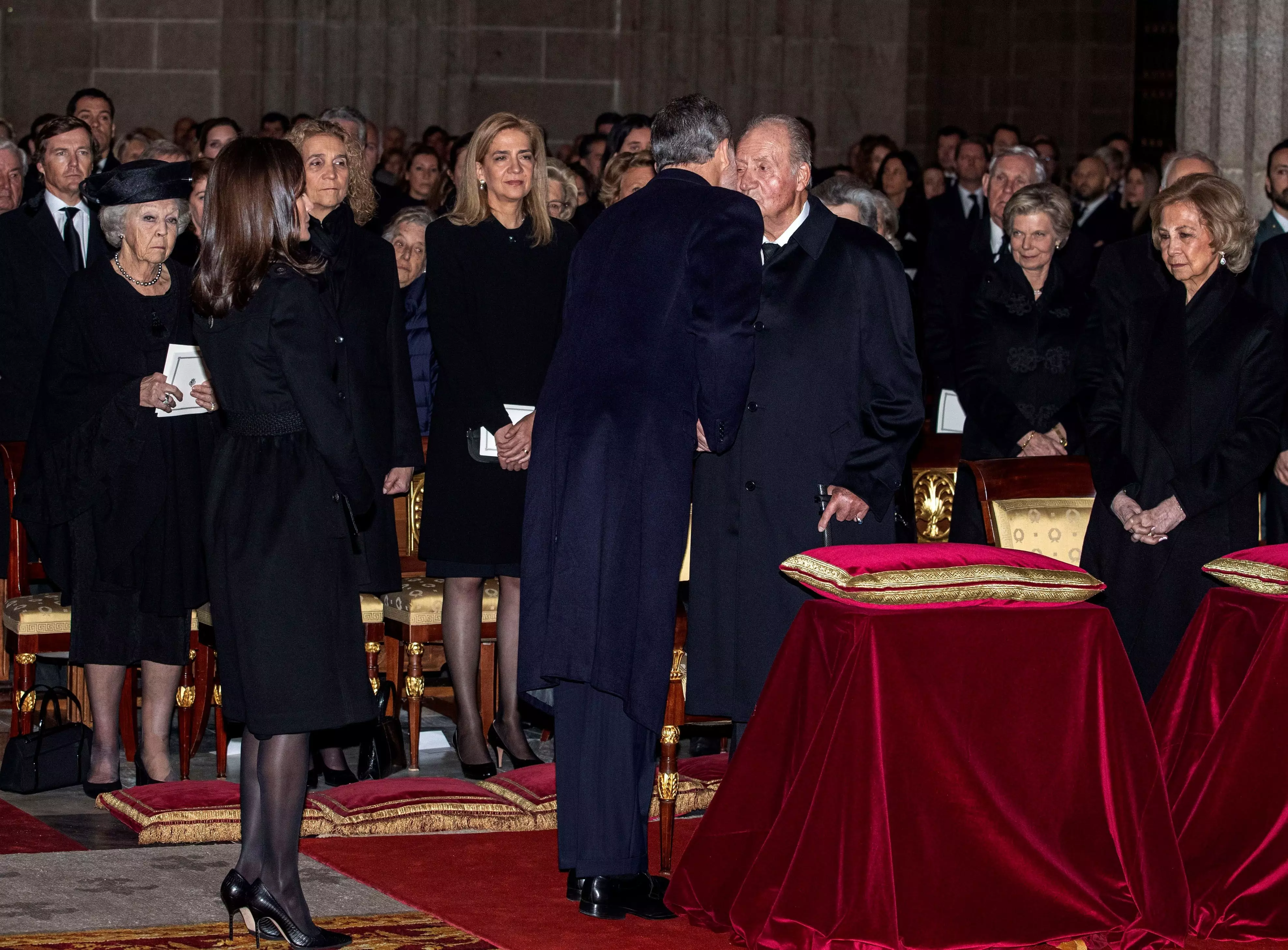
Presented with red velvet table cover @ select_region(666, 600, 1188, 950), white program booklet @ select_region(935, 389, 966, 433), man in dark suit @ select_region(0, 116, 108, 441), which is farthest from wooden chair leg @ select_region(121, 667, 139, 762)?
white program booklet @ select_region(935, 389, 966, 433)

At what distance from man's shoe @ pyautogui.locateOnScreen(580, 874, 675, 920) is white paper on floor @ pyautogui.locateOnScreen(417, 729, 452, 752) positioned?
6.55ft

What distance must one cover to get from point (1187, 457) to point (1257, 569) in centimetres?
75

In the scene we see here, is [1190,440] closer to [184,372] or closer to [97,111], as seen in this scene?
[184,372]

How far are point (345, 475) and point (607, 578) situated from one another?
620mm

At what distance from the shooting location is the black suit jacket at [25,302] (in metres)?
7.27

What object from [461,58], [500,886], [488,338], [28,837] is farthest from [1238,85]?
[461,58]

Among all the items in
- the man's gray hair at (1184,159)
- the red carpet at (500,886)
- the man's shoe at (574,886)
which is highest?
the man's gray hair at (1184,159)

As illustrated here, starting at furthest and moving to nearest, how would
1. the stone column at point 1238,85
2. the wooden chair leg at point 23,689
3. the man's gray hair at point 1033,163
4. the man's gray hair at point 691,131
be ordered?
the stone column at point 1238,85 → the man's gray hair at point 1033,163 → the wooden chair leg at point 23,689 → the man's gray hair at point 691,131

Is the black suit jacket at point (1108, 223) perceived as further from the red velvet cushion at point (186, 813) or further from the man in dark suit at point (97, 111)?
the red velvet cushion at point (186, 813)

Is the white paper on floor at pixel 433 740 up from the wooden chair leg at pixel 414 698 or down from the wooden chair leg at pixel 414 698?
down

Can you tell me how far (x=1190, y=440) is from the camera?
17.5 ft

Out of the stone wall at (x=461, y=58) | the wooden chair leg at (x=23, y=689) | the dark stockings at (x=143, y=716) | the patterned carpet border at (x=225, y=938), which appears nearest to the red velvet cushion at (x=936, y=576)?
the patterned carpet border at (x=225, y=938)

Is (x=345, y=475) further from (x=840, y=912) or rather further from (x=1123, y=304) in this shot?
(x=1123, y=304)

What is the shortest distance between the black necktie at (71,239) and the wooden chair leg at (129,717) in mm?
1926
